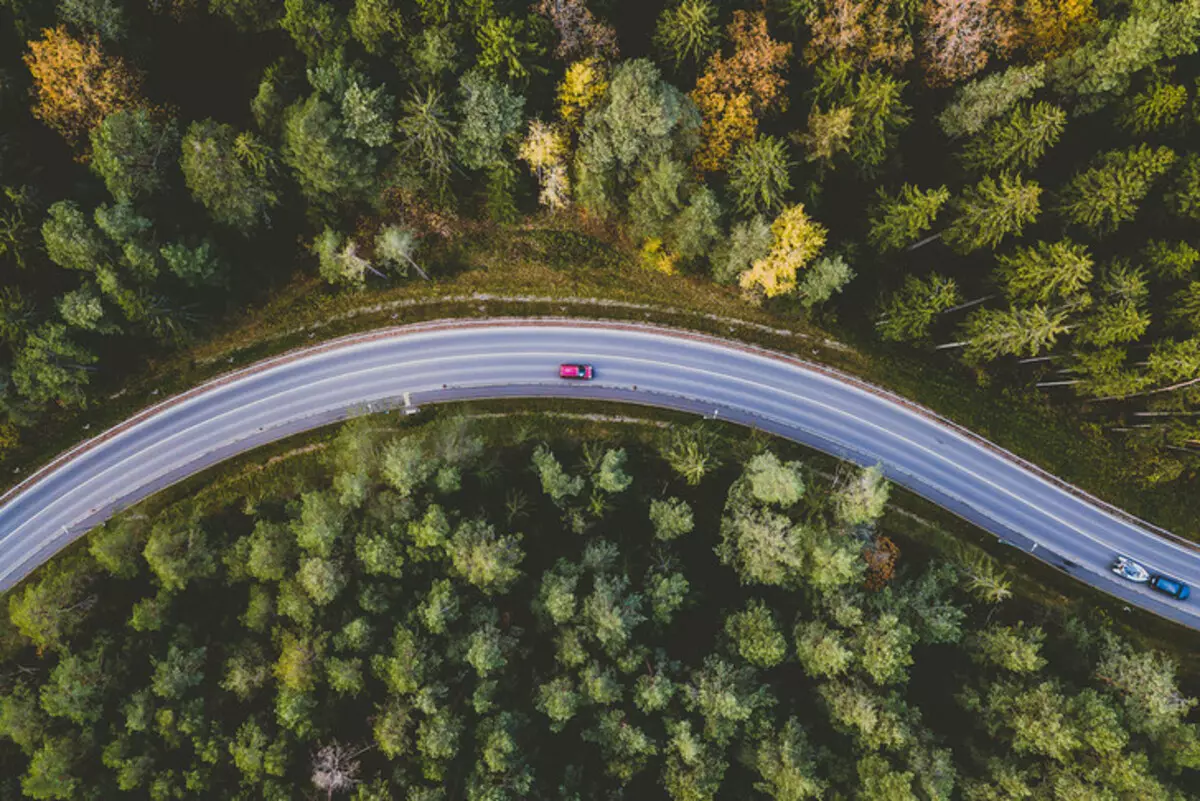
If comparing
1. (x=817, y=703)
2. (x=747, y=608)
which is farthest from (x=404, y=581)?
(x=817, y=703)

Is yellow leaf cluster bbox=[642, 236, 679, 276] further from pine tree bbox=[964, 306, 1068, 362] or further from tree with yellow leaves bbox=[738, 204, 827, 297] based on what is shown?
pine tree bbox=[964, 306, 1068, 362]

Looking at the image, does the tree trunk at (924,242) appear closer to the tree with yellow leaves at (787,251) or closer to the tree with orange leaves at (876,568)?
the tree with yellow leaves at (787,251)

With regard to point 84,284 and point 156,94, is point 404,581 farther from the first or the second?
point 156,94

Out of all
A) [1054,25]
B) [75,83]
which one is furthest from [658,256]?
[75,83]

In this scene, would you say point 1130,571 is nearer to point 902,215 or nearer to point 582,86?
point 902,215

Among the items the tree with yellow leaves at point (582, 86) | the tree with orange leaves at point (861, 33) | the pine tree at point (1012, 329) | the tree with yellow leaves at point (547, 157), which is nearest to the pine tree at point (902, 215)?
the pine tree at point (1012, 329)

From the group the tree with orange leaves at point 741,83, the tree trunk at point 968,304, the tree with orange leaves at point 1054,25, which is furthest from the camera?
the tree trunk at point 968,304
